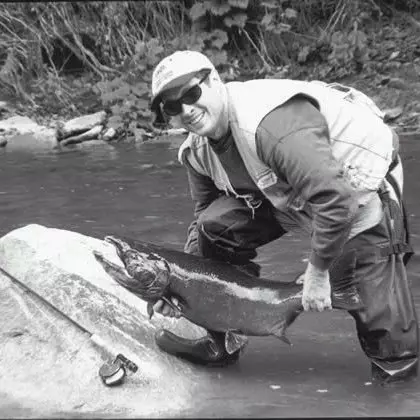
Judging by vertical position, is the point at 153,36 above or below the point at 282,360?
below

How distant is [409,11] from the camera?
13.1 metres

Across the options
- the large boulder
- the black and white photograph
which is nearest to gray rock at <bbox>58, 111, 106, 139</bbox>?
the black and white photograph

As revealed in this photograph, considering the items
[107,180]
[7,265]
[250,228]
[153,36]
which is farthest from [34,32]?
[250,228]

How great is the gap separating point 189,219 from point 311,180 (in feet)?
13.5

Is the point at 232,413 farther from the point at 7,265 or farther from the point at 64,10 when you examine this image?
the point at 64,10

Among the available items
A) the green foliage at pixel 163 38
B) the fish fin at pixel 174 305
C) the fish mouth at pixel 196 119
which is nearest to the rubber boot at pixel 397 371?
the fish fin at pixel 174 305

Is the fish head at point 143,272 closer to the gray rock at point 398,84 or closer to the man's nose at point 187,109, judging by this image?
the man's nose at point 187,109

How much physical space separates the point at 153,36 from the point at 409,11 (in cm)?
410

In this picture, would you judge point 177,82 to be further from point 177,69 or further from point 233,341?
point 233,341

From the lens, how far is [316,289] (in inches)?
129

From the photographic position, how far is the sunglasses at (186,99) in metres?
3.22

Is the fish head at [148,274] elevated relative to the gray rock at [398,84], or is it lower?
elevated

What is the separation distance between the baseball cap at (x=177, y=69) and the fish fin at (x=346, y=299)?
1055 millimetres

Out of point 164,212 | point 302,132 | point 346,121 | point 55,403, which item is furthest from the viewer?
point 164,212
